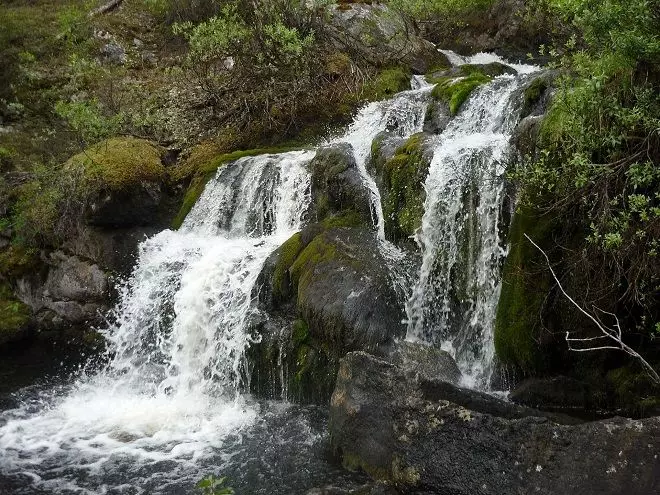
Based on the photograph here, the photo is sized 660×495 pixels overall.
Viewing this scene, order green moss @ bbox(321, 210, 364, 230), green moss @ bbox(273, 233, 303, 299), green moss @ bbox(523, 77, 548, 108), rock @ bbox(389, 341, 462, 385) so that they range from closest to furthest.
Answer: rock @ bbox(389, 341, 462, 385), green moss @ bbox(273, 233, 303, 299), green moss @ bbox(321, 210, 364, 230), green moss @ bbox(523, 77, 548, 108)

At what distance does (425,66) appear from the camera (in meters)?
16.3

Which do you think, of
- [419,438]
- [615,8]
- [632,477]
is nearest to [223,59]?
[615,8]

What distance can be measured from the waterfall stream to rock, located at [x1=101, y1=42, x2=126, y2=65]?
9.60 m

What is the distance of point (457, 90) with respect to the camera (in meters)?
11.5

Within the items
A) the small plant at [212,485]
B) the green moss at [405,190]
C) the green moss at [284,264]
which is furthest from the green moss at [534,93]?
the small plant at [212,485]

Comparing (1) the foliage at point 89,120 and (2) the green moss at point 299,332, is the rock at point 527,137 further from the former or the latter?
(1) the foliage at point 89,120

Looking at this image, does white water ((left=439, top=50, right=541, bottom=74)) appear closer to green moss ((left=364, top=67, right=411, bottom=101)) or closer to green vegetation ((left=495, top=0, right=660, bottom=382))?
green moss ((left=364, top=67, right=411, bottom=101))

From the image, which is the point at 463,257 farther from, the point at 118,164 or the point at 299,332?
the point at 118,164

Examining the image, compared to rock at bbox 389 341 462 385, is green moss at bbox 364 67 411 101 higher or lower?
higher

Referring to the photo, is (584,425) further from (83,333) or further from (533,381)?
(83,333)

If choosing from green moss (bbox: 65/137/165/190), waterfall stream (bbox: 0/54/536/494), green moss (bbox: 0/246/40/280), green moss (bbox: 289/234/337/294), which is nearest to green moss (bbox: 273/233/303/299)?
green moss (bbox: 289/234/337/294)

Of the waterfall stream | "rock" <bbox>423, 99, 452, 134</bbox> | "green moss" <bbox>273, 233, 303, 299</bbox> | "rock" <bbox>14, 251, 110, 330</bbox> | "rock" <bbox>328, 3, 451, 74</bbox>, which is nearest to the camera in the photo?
the waterfall stream

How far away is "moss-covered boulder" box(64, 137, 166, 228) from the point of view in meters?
11.4

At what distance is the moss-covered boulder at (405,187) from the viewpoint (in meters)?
8.38
